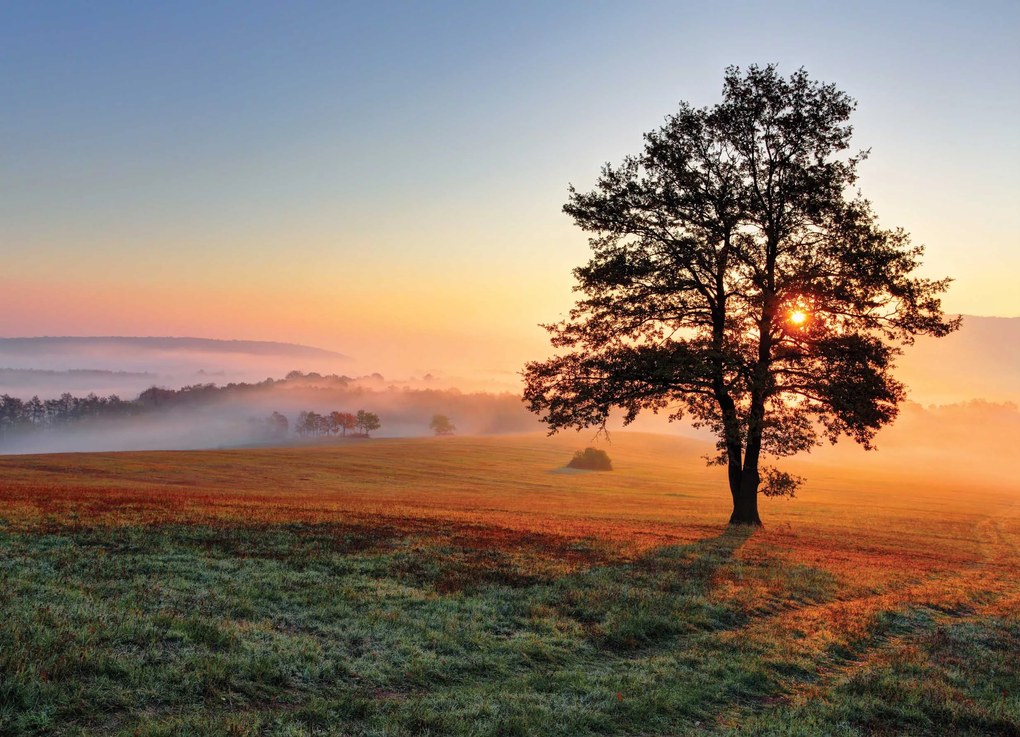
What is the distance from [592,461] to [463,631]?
108m

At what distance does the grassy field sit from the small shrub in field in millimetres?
90995

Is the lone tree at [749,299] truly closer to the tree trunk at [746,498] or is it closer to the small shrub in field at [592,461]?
the tree trunk at [746,498]

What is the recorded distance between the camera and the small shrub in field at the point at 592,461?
386ft

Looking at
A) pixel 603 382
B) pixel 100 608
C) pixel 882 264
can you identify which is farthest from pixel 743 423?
pixel 100 608

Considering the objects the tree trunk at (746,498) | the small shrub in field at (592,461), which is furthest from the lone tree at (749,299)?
the small shrub in field at (592,461)

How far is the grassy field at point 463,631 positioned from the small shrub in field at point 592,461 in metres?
91.0

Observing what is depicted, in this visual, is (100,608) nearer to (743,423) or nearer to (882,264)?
(743,423)

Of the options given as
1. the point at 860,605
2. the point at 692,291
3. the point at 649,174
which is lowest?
the point at 860,605

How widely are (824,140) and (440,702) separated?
2920cm

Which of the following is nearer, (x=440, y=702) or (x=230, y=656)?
(x=440, y=702)

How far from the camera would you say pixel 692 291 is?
102 ft

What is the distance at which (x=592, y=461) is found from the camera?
118625 mm

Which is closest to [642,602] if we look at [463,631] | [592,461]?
[463,631]

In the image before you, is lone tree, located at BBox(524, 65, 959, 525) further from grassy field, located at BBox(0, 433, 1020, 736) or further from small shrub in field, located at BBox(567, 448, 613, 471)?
small shrub in field, located at BBox(567, 448, 613, 471)
